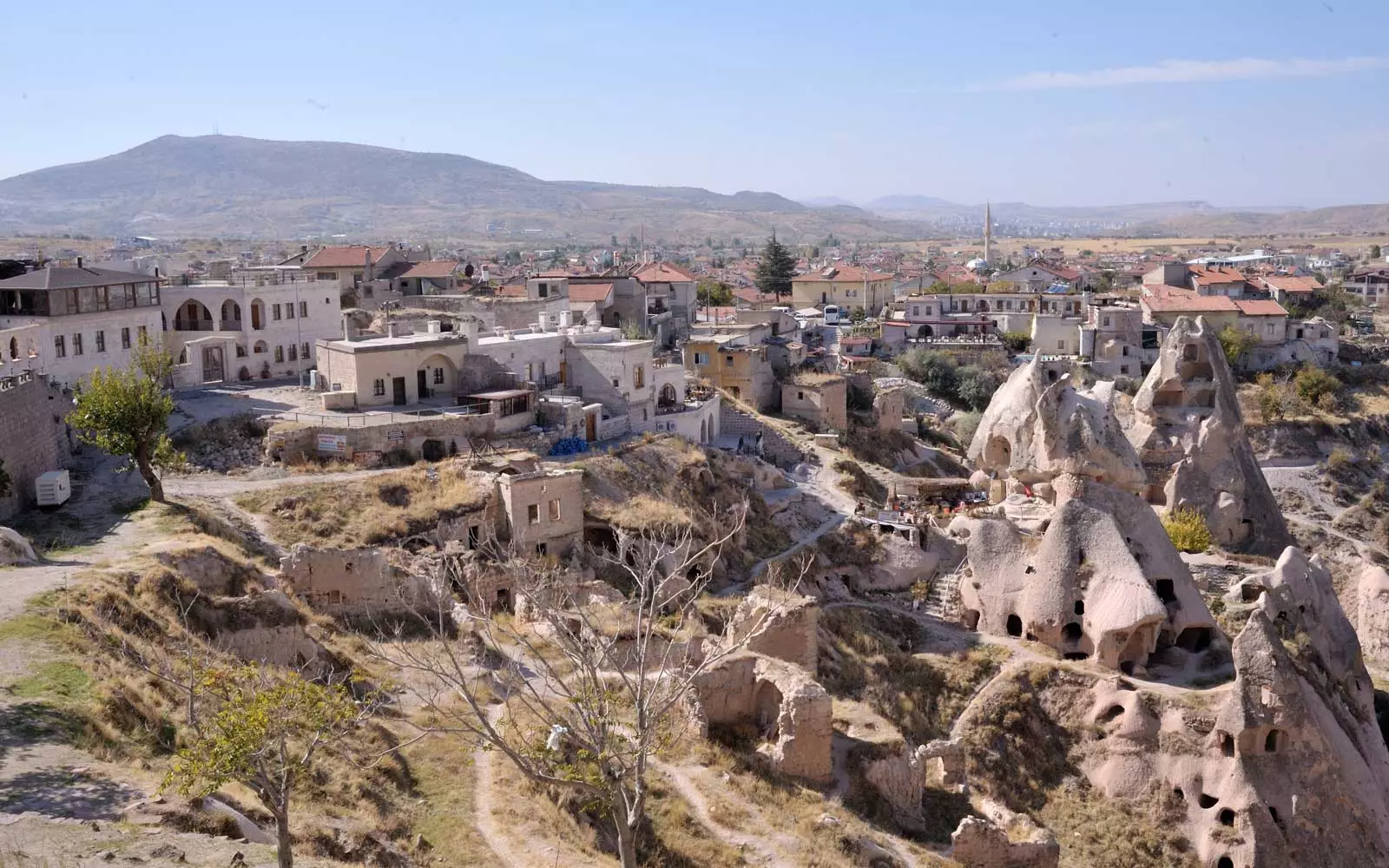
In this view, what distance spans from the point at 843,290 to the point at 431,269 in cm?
3066

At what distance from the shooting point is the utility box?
29.6 meters

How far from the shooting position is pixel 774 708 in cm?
2372

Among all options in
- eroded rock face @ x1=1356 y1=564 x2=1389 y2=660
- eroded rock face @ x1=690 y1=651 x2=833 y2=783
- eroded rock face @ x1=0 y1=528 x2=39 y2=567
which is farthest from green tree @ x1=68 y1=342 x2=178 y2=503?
eroded rock face @ x1=1356 y1=564 x2=1389 y2=660

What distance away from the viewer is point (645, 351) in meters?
47.1

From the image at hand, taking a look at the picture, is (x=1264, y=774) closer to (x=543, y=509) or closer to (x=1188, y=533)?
(x=1188, y=533)

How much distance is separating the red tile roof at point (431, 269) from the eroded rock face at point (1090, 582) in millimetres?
44308

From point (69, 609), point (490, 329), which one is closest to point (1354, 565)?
point (490, 329)

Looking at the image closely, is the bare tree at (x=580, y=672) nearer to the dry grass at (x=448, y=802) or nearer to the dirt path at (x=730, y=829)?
the dry grass at (x=448, y=802)

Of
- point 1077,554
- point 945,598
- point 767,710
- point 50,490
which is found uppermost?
point 50,490

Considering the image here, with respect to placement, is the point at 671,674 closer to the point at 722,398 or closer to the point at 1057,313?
the point at 722,398

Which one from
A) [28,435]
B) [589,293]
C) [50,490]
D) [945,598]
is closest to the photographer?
[50,490]

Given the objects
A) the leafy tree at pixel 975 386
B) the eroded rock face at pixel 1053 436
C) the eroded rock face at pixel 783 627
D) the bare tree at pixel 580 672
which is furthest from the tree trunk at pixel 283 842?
the leafy tree at pixel 975 386

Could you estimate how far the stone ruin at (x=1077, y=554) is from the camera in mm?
29562

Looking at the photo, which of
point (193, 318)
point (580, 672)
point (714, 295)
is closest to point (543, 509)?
point (580, 672)
